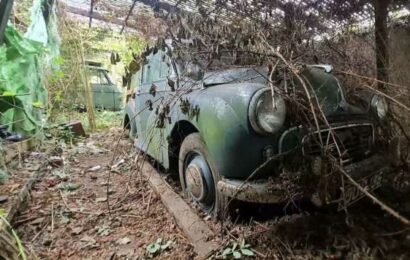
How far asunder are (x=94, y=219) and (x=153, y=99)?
62.4 inches

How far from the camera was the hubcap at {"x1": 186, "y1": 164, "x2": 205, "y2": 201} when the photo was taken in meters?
2.75

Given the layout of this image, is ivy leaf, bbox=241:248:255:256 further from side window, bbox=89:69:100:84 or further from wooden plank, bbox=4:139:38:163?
side window, bbox=89:69:100:84

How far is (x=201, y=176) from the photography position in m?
2.73

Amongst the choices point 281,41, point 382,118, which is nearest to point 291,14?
point 281,41

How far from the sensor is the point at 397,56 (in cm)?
626

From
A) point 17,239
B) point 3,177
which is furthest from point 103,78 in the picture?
point 17,239

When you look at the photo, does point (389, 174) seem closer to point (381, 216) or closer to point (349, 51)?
point (381, 216)

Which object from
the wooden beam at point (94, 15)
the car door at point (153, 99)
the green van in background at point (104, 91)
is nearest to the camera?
the car door at point (153, 99)

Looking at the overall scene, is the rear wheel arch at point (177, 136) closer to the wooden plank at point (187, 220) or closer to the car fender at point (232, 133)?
the wooden plank at point (187, 220)

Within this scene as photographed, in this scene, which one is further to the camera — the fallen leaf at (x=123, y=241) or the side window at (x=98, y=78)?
the side window at (x=98, y=78)

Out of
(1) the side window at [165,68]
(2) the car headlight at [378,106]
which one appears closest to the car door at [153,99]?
(1) the side window at [165,68]

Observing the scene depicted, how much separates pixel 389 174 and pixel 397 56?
4.77 m

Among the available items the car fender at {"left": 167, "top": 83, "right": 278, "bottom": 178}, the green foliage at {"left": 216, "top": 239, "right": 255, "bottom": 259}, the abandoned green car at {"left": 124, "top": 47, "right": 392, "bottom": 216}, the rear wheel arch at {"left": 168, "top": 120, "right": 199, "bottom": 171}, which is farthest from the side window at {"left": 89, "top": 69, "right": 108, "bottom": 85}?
the green foliage at {"left": 216, "top": 239, "right": 255, "bottom": 259}

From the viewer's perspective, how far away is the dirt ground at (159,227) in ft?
7.18
